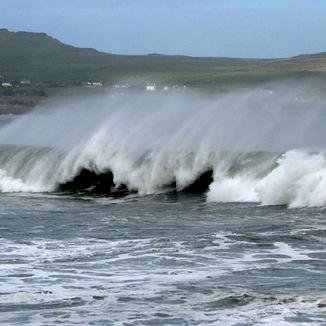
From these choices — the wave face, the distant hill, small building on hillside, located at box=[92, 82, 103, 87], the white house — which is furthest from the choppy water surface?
small building on hillside, located at box=[92, 82, 103, 87]

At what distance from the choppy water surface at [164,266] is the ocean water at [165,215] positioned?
37 millimetres

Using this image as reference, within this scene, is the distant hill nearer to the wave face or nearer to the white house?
the white house

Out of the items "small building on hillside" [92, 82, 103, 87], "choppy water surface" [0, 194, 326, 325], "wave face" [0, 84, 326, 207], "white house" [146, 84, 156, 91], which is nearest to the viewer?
"choppy water surface" [0, 194, 326, 325]

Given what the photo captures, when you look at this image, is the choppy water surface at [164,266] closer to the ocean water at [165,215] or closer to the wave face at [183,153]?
the ocean water at [165,215]

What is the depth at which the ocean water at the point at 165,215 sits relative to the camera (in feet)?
40.2

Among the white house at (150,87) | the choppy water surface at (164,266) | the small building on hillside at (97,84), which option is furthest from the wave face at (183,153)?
the small building on hillside at (97,84)

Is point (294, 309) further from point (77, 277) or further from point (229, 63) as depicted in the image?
point (229, 63)

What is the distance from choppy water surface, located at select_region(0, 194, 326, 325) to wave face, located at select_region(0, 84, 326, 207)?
212cm

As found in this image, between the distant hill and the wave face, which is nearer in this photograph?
the wave face

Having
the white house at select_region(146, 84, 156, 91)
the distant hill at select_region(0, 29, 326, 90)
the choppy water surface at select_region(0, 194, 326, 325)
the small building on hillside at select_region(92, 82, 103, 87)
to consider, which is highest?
the distant hill at select_region(0, 29, 326, 90)

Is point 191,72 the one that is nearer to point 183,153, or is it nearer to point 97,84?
point 97,84

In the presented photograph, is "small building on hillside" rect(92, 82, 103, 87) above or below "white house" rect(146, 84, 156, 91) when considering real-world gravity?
above

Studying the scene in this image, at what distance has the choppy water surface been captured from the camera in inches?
462

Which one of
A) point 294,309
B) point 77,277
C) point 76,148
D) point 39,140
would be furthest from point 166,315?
point 39,140
